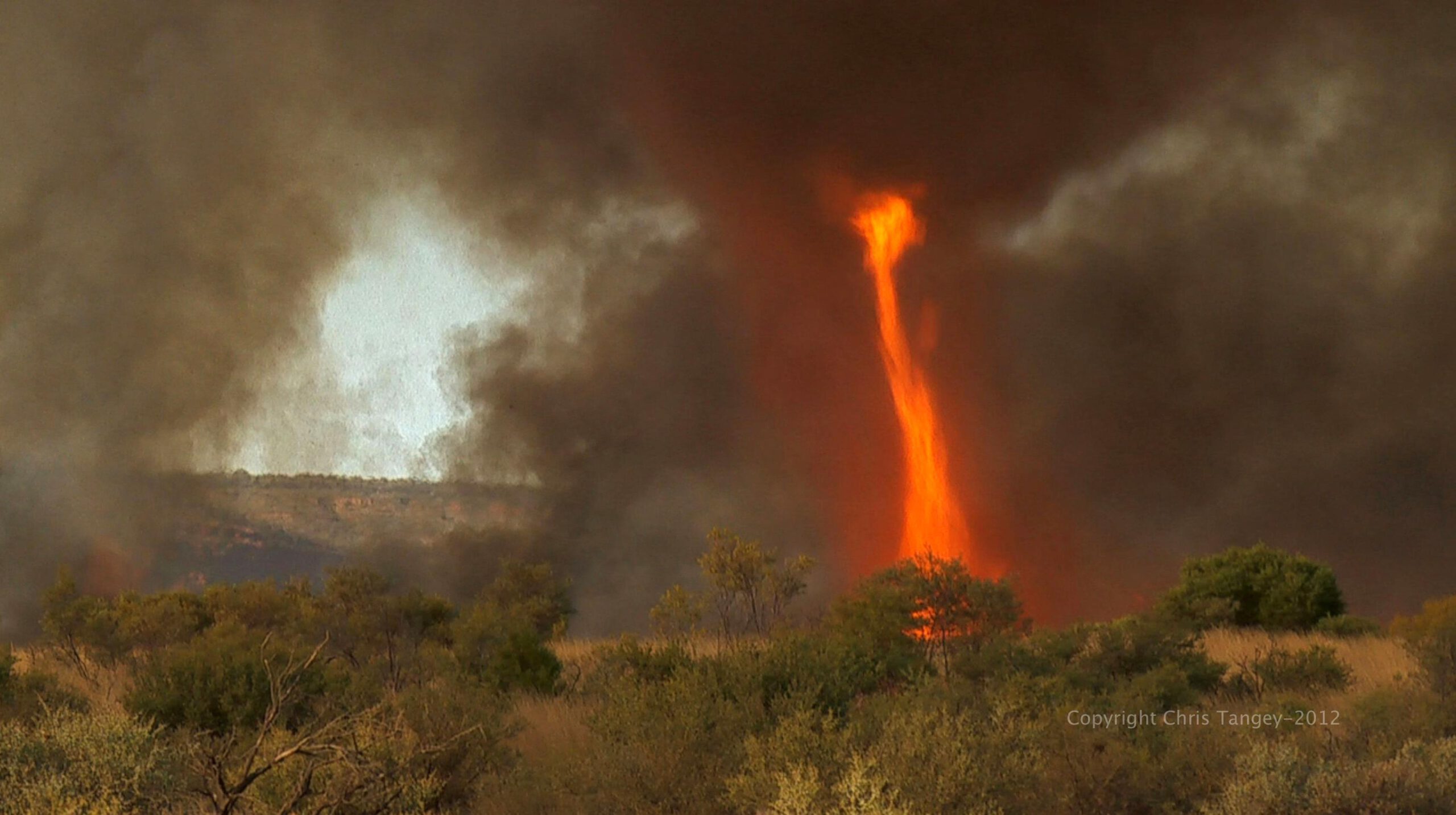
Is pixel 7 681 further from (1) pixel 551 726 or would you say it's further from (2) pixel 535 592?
(2) pixel 535 592

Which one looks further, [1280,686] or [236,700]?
[1280,686]

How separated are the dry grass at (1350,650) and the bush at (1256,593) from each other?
1050mm

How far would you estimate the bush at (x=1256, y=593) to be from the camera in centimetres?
2634

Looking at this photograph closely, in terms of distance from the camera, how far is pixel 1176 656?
16.2 meters

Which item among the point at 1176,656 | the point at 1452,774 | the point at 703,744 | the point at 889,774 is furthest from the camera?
the point at 1176,656

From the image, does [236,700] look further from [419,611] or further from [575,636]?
[575,636]

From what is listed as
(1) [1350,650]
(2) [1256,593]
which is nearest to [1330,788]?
(1) [1350,650]

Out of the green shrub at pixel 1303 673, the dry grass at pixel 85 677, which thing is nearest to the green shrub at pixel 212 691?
the dry grass at pixel 85 677

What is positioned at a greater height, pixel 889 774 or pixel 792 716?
pixel 792 716

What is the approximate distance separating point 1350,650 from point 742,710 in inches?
562

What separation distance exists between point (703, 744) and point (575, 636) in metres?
19.6

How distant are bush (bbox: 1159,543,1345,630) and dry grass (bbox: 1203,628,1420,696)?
3.45 ft

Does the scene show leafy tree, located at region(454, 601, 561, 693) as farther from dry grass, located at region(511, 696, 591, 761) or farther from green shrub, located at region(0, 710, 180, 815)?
green shrub, located at region(0, 710, 180, 815)

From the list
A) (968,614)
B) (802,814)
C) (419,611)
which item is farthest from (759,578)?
(802,814)
